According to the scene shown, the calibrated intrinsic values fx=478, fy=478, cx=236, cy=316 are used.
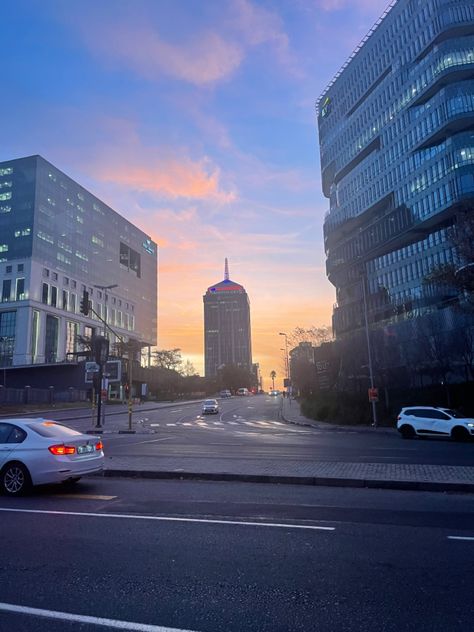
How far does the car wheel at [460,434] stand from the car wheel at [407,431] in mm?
2330

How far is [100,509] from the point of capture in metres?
8.04

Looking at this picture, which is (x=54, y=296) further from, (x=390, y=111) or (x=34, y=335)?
(x=390, y=111)

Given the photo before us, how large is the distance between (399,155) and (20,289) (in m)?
80.8

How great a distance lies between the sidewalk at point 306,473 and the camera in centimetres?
1005

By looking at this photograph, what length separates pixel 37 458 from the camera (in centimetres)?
934

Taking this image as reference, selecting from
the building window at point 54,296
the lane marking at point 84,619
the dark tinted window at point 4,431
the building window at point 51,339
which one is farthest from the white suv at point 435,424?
the building window at point 54,296

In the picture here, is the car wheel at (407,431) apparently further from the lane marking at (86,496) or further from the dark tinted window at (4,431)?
the dark tinted window at (4,431)

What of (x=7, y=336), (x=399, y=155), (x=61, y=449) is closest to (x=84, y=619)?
(x=61, y=449)

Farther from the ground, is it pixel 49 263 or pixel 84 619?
pixel 49 263

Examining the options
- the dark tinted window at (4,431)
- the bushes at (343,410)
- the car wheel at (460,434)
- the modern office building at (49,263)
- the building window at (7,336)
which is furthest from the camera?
the modern office building at (49,263)

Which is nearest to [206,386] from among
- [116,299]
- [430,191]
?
[116,299]

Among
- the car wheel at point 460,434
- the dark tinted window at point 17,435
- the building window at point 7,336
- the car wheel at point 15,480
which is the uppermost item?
the building window at point 7,336

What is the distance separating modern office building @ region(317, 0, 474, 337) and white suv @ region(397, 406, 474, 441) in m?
44.8

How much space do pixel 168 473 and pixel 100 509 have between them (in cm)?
359
